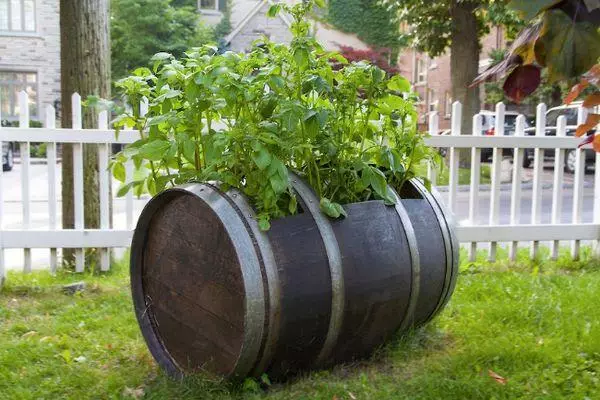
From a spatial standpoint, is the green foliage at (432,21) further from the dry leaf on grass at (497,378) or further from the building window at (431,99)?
the building window at (431,99)

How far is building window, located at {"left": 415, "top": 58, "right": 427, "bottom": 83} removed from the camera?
36388 mm

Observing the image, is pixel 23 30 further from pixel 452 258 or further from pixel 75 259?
pixel 452 258

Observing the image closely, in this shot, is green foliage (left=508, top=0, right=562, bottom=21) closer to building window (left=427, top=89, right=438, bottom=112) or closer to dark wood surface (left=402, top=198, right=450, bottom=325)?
dark wood surface (left=402, top=198, right=450, bottom=325)

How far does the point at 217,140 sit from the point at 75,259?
2.93 m

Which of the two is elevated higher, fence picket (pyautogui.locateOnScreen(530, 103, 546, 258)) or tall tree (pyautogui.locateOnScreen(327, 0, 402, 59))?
tall tree (pyautogui.locateOnScreen(327, 0, 402, 59))

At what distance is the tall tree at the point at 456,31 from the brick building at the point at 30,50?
1739 centimetres

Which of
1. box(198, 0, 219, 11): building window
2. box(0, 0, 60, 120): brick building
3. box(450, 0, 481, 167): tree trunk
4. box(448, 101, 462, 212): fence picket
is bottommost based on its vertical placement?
box(448, 101, 462, 212): fence picket

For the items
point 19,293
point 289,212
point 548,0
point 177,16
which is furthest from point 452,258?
point 177,16

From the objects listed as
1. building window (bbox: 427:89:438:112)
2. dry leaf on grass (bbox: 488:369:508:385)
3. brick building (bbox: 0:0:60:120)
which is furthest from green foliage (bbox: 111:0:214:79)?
dry leaf on grass (bbox: 488:369:508:385)

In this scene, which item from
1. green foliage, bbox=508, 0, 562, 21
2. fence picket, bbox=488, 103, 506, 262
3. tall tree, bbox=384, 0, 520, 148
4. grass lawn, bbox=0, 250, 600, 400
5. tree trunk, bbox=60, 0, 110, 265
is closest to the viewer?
green foliage, bbox=508, 0, 562, 21

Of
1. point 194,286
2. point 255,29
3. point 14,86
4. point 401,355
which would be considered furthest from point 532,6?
point 14,86

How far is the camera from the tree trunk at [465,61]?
15805mm

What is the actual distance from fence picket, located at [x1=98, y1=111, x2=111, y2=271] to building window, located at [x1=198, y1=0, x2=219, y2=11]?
102ft

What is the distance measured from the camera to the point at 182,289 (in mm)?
2795
